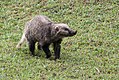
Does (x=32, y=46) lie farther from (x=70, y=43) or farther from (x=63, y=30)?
(x=70, y=43)

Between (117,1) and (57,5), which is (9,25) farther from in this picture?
(117,1)

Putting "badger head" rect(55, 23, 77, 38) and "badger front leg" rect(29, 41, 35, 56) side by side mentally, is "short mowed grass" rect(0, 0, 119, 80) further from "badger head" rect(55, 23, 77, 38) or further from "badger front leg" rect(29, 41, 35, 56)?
"badger head" rect(55, 23, 77, 38)

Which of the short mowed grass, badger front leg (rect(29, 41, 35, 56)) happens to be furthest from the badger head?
badger front leg (rect(29, 41, 35, 56))

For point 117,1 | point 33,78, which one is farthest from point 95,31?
point 33,78

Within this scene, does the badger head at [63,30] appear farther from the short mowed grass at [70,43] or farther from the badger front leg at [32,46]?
the badger front leg at [32,46]

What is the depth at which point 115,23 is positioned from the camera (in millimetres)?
11820

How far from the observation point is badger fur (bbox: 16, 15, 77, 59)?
896cm

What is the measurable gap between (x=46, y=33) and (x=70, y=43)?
1.50 m

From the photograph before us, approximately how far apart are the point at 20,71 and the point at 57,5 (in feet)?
16.5

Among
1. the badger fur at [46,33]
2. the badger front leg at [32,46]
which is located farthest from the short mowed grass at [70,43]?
the badger fur at [46,33]

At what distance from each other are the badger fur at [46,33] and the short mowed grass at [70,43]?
27cm

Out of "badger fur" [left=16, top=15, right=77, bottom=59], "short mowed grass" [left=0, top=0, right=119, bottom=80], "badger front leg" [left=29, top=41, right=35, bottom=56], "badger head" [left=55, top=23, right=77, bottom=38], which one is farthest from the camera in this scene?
"badger front leg" [left=29, top=41, right=35, bottom=56]

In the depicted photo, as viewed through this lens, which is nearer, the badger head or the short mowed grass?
the short mowed grass

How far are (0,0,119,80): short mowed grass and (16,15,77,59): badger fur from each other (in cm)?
27
